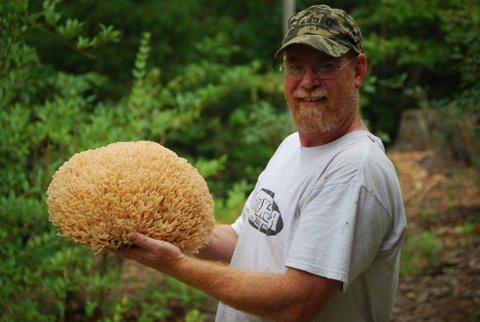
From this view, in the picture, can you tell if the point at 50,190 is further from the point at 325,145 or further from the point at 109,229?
the point at 325,145

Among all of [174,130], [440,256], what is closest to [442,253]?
[440,256]

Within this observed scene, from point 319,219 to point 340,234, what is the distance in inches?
3.7

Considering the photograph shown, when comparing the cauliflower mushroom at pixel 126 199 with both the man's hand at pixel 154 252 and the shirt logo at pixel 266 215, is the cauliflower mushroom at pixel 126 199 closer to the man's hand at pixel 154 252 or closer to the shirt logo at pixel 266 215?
the man's hand at pixel 154 252

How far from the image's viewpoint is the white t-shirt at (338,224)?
1.90 metres

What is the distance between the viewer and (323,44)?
2.11 m

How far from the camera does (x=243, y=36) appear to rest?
624 inches

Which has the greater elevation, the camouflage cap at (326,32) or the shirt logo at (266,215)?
the camouflage cap at (326,32)

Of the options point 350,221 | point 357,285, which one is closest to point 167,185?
point 350,221

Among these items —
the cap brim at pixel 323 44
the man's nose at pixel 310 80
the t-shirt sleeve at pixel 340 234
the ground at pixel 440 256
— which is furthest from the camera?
the ground at pixel 440 256

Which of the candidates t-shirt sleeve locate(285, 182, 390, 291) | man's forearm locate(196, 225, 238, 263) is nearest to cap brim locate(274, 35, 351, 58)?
t-shirt sleeve locate(285, 182, 390, 291)

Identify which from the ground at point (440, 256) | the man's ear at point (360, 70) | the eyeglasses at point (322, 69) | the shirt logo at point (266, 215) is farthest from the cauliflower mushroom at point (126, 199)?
the ground at point (440, 256)

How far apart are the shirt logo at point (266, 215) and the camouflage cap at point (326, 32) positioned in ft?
2.09

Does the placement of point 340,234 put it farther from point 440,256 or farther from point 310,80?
point 440,256

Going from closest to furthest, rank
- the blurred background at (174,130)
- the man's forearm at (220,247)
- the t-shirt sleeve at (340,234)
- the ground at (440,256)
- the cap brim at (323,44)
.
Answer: the t-shirt sleeve at (340,234) → the cap brim at (323,44) → the man's forearm at (220,247) → the blurred background at (174,130) → the ground at (440,256)
